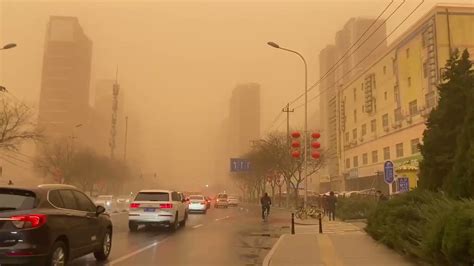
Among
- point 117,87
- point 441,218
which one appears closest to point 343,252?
point 441,218

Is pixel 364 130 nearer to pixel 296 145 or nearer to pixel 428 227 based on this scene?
pixel 296 145

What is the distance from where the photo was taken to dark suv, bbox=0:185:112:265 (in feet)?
26.2

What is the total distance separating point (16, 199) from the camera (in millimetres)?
8641

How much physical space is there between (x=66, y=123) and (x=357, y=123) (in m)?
56.4

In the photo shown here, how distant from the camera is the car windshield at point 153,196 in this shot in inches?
853

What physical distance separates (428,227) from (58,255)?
24.7ft

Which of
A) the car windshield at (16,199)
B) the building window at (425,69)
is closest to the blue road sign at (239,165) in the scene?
the building window at (425,69)

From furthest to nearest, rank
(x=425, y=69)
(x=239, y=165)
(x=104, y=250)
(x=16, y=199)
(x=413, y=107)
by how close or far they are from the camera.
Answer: (x=239, y=165) < (x=413, y=107) < (x=425, y=69) < (x=104, y=250) < (x=16, y=199)

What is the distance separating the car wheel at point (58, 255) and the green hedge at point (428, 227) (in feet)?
23.2

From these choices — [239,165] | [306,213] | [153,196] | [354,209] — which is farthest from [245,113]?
[153,196]

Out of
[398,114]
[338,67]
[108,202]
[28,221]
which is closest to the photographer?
[28,221]

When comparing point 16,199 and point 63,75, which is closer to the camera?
point 16,199

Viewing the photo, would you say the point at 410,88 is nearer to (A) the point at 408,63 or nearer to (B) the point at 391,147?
(A) the point at 408,63

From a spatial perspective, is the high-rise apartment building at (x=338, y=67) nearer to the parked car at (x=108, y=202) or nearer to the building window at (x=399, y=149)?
the building window at (x=399, y=149)
